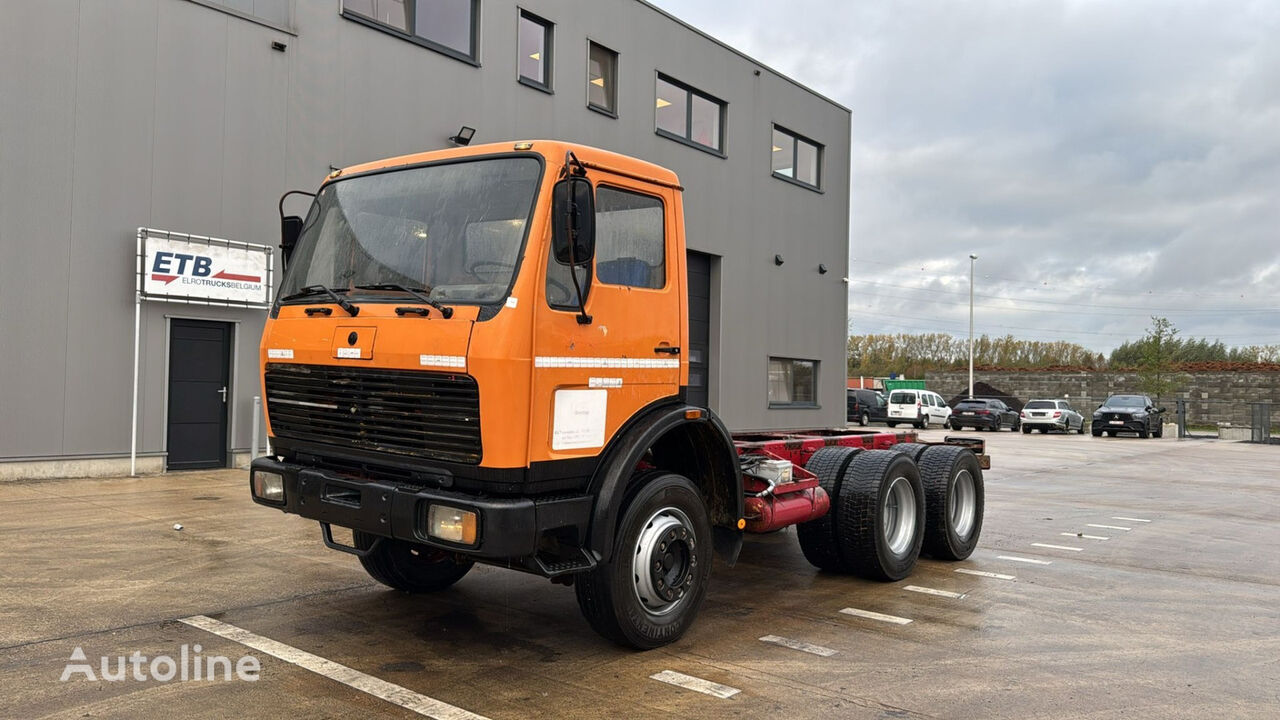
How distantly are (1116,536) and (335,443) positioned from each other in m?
8.56

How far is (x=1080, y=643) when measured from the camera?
18.1 feet

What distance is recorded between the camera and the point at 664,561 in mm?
5145

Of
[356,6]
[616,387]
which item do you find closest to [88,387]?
[356,6]

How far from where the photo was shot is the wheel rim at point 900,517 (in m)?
7.27

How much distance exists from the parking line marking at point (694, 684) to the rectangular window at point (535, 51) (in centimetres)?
1353

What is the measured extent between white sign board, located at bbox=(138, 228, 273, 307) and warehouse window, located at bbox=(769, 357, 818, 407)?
12.6 m

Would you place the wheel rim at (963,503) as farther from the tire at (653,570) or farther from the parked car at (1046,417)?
the parked car at (1046,417)

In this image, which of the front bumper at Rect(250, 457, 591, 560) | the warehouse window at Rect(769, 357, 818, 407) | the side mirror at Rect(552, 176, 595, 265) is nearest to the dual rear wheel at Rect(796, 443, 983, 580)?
the front bumper at Rect(250, 457, 591, 560)

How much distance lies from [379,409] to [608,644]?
1.86 meters

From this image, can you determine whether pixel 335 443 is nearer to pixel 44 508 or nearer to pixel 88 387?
pixel 44 508

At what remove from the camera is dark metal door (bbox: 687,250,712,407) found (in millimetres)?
20266

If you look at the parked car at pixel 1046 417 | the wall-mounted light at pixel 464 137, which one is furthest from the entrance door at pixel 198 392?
the parked car at pixel 1046 417

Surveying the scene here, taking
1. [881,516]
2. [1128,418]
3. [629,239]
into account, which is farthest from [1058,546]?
[1128,418]

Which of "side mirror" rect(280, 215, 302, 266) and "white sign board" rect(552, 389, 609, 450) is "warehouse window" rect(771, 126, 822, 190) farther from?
"white sign board" rect(552, 389, 609, 450)
